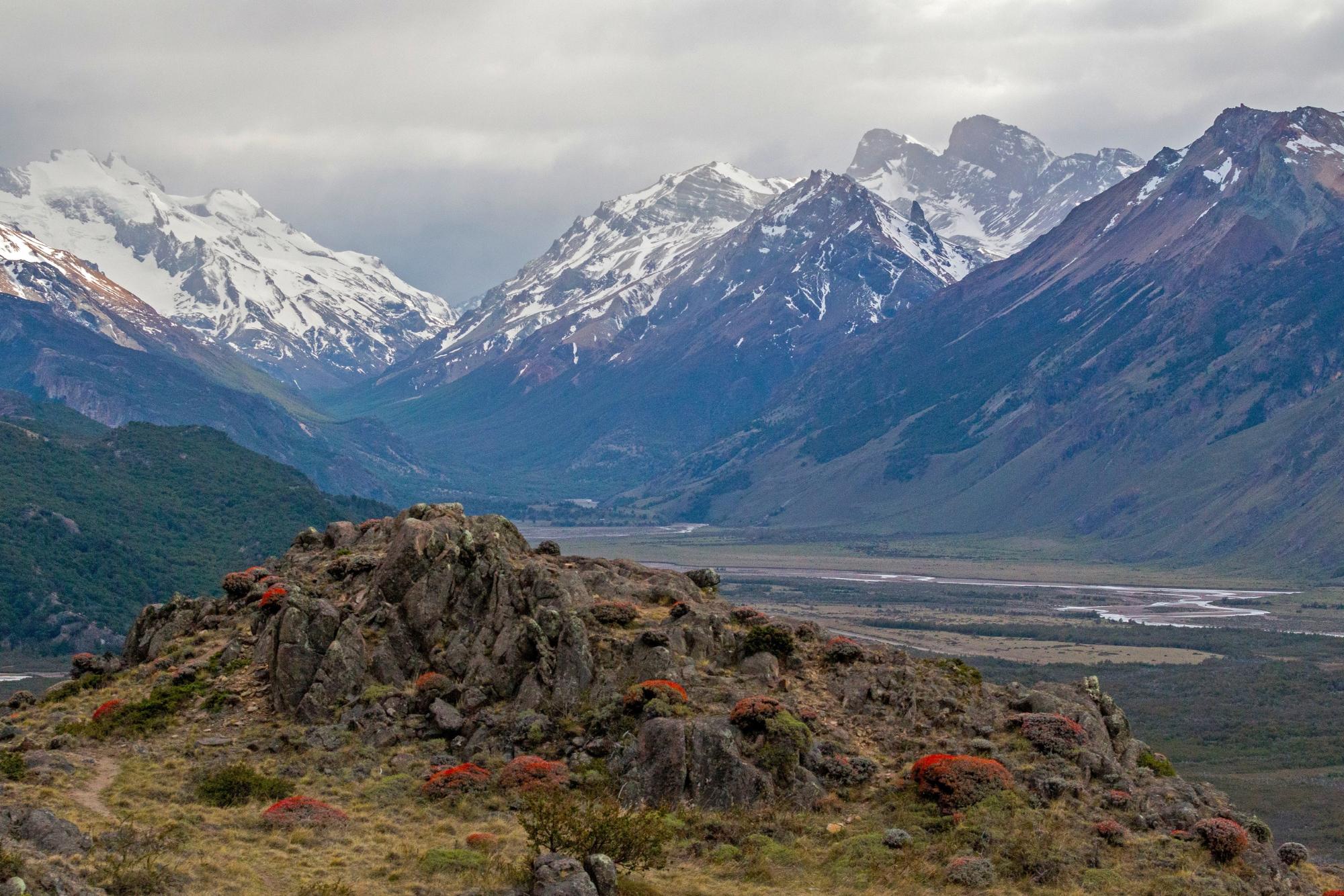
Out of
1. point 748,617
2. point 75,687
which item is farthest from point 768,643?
point 75,687

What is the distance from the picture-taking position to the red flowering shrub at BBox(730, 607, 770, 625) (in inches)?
2496

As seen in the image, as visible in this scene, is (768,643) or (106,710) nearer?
(106,710)

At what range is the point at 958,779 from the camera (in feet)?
157

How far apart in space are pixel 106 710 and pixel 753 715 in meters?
26.0

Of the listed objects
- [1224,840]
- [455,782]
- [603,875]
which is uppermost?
[455,782]

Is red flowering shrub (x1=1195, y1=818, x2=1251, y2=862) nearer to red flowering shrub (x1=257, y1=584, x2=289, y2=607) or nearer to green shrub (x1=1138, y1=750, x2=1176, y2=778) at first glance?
green shrub (x1=1138, y1=750, x2=1176, y2=778)

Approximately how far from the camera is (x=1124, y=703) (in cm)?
15775

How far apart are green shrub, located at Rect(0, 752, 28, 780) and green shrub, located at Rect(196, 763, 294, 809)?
5686 millimetres

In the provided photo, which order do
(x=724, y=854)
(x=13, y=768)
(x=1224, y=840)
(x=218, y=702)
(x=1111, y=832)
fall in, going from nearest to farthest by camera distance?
1. (x=724, y=854)
2. (x=1224, y=840)
3. (x=1111, y=832)
4. (x=13, y=768)
5. (x=218, y=702)

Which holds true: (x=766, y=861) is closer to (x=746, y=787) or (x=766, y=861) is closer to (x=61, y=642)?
(x=746, y=787)

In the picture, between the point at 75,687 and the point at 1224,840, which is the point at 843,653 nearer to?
the point at 1224,840

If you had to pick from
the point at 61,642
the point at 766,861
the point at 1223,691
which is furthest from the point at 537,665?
the point at 61,642

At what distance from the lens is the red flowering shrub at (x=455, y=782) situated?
4909 cm

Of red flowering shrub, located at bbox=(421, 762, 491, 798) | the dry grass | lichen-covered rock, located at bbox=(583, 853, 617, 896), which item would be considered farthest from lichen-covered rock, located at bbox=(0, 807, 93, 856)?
lichen-covered rock, located at bbox=(583, 853, 617, 896)
